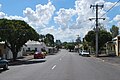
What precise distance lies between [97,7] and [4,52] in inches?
1036

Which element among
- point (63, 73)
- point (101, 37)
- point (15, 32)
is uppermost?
point (101, 37)

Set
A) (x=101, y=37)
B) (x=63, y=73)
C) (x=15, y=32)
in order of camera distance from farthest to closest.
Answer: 1. (x=101, y=37)
2. (x=15, y=32)
3. (x=63, y=73)

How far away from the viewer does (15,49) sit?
4822cm

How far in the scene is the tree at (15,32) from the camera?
43537 mm

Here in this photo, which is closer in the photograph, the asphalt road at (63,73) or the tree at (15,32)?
the asphalt road at (63,73)

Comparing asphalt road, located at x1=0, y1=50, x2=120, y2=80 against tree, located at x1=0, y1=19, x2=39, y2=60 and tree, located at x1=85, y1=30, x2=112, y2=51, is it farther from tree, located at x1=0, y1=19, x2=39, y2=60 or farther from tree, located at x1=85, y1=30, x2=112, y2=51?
tree, located at x1=85, y1=30, x2=112, y2=51

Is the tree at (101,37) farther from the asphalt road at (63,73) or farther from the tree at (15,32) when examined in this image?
the asphalt road at (63,73)

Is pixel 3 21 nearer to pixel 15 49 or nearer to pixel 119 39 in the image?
pixel 15 49

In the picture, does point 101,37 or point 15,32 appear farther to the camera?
point 101,37

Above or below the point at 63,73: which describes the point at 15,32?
above

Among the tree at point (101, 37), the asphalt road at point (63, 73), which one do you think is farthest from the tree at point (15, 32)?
the tree at point (101, 37)

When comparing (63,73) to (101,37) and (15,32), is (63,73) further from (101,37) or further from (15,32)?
(101,37)

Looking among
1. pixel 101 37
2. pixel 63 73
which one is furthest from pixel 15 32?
pixel 101 37

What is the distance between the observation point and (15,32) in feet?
143
